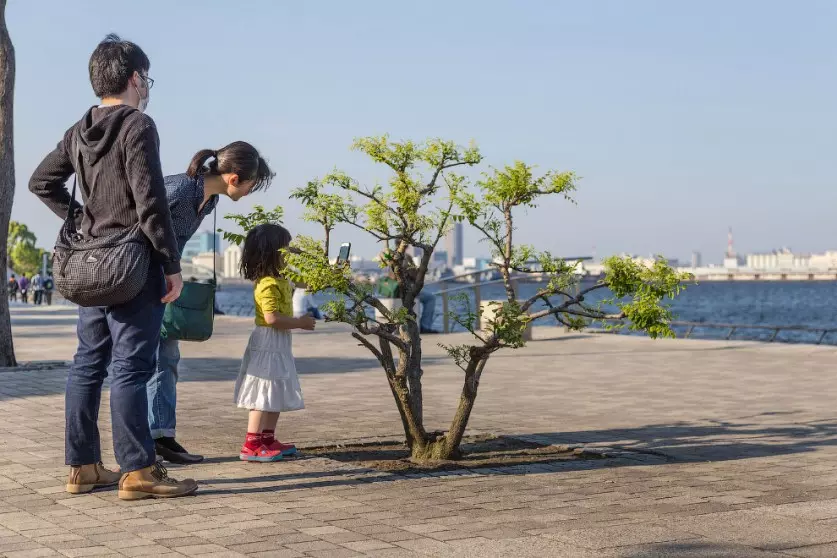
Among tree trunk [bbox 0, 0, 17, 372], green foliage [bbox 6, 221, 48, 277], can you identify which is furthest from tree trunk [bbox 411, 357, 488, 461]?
Result: green foliage [bbox 6, 221, 48, 277]

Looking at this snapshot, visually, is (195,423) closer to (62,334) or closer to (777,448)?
(777,448)

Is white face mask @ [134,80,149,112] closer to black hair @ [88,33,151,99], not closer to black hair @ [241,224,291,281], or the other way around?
black hair @ [88,33,151,99]

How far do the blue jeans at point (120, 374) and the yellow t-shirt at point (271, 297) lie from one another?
3.58 ft

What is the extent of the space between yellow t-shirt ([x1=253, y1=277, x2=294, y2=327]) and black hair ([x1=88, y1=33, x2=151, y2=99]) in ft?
4.86

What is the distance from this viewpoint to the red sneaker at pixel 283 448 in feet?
20.6

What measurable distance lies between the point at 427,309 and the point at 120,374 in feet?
46.8

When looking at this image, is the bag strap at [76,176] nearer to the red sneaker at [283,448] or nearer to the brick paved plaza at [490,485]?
the brick paved plaza at [490,485]

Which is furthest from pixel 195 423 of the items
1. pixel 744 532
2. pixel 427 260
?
pixel 744 532

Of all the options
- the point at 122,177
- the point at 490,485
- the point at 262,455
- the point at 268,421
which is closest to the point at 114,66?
the point at 122,177

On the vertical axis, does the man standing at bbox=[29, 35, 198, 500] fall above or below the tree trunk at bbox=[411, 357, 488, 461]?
above

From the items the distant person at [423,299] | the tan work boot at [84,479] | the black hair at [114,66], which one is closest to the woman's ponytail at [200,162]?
the black hair at [114,66]

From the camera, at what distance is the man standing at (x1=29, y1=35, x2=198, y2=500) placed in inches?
195

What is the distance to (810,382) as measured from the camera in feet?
36.2

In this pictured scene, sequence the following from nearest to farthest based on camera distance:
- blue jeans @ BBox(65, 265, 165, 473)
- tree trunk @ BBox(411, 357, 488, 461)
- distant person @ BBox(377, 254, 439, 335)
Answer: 1. blue jeans @ BBox(65, 265, 165, 473)
2. tree trunk @ BBox(411, 357, 488, 461)
3. distant person @ BBox(377, 254, 439, 335)
